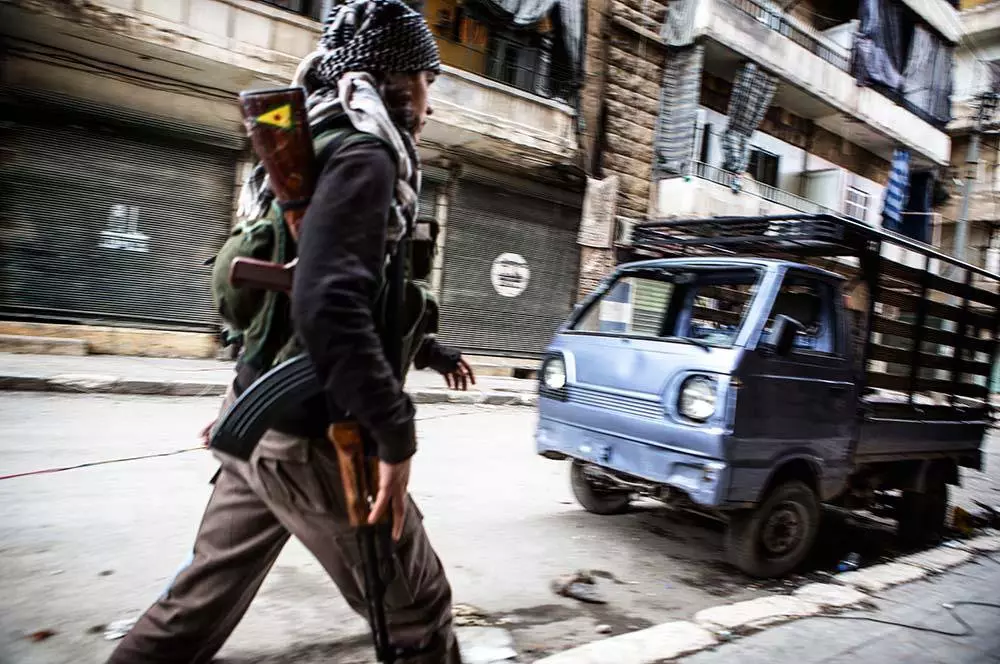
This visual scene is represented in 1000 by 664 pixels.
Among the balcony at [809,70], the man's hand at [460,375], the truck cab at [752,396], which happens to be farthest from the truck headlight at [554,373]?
the balcony at [809,70]

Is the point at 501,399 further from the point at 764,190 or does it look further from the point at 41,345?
the point at 764,190

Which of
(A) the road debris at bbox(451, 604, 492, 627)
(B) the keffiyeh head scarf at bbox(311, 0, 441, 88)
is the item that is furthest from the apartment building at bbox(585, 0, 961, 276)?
(B) the keffiyeh head scarf at bbox(311, 0, 441, 88)

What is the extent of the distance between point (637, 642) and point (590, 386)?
1.79 m

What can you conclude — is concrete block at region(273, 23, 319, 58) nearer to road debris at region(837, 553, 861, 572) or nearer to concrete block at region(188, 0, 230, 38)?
concrete block at region(188, 0, 230, 38)

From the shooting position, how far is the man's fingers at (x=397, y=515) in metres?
1.64

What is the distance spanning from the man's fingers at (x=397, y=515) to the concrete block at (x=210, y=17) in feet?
30.9

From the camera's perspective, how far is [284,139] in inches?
60.1

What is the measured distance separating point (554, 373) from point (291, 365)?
3.08 m

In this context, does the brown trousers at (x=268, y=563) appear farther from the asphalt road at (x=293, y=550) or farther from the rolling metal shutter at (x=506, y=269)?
the rolling metal shutter at (x=506, y=269)

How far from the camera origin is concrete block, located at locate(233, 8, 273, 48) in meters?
9.37

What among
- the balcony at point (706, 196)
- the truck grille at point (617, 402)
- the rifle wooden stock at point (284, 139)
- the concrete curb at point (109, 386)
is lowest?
the concrete curb at point (109, 386)

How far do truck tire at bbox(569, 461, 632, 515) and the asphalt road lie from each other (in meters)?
0.08

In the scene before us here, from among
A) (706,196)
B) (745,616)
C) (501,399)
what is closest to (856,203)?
(706,196)

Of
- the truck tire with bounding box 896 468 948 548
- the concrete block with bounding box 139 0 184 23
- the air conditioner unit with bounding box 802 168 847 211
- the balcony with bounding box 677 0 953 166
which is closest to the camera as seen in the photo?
the truck tire with bounding box 896 468 948 548
